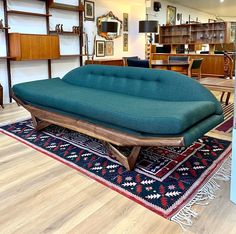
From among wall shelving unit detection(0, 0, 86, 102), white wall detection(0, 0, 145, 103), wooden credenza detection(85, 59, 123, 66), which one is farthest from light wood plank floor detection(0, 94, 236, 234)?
wooden credenza detection(85, 59, 123, 66)

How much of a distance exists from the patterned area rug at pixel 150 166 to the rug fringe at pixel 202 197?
0.10 ft

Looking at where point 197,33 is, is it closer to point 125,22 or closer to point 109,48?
point 125,22

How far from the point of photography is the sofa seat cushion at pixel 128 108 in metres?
1.96

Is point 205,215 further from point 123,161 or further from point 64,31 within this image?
point 64,31

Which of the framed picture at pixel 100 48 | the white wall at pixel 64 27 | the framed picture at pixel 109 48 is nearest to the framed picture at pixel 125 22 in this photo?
the white wall at pixel 64 27

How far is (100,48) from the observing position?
22.5ft

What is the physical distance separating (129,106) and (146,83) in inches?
24.0

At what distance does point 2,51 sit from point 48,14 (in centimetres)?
116

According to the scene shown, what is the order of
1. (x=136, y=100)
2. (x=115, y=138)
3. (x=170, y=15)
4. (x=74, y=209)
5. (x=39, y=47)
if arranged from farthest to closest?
(x=170, y=15)
(x=39, y=47)
(x=136, y=100)
(x=115, y=138)
(x=74, y=209)

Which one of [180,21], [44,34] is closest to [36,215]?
[44,34]

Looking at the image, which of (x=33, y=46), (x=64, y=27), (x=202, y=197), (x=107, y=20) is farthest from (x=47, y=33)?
(x=202, y=197)

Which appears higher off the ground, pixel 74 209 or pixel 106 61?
pixel 106 61

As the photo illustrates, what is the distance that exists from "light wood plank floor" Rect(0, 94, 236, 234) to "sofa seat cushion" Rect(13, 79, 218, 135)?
0.52 metres

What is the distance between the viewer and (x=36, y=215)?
1.69 meters
